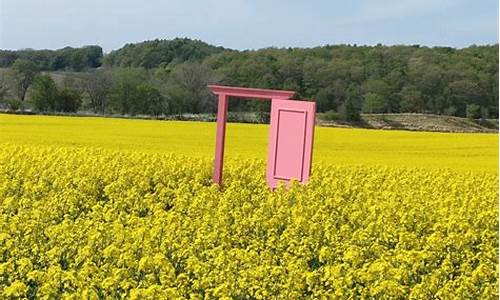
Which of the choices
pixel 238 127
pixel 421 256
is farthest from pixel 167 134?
pixel 421 256

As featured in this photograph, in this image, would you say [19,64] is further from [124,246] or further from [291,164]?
[124,246]

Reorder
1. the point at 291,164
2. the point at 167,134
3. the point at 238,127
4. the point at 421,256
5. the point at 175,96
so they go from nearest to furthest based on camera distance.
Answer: the point at 421,256
the point at 291,164
the point at 167,134
the point at 238,127
the point at 175,96

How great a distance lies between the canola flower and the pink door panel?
37 cm

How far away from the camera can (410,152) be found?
2427 cm

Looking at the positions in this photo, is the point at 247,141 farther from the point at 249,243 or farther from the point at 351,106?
the point at 249,243

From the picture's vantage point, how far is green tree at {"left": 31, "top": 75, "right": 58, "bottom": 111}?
3891 cm

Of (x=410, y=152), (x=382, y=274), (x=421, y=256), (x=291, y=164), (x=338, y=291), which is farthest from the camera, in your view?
(x=410, y=152)

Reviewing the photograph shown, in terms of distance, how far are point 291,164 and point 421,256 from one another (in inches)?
247

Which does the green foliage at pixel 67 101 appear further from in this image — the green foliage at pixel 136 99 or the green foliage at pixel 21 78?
the green foliage at pixel 21 78

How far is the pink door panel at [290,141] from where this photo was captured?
1278 centimetres

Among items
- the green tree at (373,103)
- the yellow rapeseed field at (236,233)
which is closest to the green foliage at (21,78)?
the green tree at (373,103)

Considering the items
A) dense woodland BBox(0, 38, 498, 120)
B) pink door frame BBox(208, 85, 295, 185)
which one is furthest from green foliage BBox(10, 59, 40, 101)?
pink door frame BBox(208, 85, 295, 185)

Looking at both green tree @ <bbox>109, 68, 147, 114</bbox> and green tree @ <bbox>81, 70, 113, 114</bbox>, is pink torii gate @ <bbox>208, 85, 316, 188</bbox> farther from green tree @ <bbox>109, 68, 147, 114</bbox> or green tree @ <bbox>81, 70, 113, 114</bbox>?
green tree @ <bbox>81, 70, 113, 114</bbox>

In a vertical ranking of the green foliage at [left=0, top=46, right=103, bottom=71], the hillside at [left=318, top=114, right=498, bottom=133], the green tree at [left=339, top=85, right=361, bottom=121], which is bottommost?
the hillside at [left=318, top=114, right=498, bottom=133]
